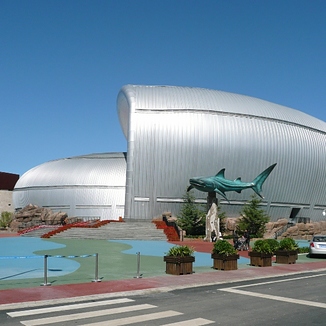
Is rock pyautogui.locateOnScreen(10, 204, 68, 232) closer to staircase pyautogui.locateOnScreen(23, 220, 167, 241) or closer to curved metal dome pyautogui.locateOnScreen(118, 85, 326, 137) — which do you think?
staircase pyautogui.locateOnScreen(23, 220, 167, 241)

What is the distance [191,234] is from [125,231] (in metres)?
9.12

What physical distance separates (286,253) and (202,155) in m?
35.7

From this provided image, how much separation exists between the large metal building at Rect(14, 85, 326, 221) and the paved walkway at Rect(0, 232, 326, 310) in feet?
125

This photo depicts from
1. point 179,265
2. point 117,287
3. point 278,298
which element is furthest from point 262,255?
point 117,287

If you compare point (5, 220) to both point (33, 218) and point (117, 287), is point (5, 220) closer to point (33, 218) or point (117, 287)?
point (33, 218)

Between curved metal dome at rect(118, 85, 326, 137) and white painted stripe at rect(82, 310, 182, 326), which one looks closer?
white painted stripe at rect(82, 310, 182, 326)

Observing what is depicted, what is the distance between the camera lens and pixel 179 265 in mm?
18297

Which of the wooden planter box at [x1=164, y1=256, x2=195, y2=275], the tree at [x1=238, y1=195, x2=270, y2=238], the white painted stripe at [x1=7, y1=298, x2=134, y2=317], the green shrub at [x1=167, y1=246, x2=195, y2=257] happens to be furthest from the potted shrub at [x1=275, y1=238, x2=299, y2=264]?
the tree at [x1=238, y1=195, x2=270, y2=238]

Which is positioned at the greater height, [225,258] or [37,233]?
[225,258]

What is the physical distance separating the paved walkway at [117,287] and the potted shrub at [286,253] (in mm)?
3217

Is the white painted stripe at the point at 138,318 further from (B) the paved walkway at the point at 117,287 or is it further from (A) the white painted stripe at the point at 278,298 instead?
(A) the white painted stripe at the point at 278,298

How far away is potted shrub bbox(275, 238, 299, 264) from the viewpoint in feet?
78.6

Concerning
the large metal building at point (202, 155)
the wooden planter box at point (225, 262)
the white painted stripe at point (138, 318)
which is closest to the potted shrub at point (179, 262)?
the wooden planter box at point (225, 262)

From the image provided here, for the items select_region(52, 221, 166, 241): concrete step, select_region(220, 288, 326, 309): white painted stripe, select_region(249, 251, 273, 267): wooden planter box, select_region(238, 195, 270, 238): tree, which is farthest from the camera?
select_region(238, 195, 270, 238): tree
